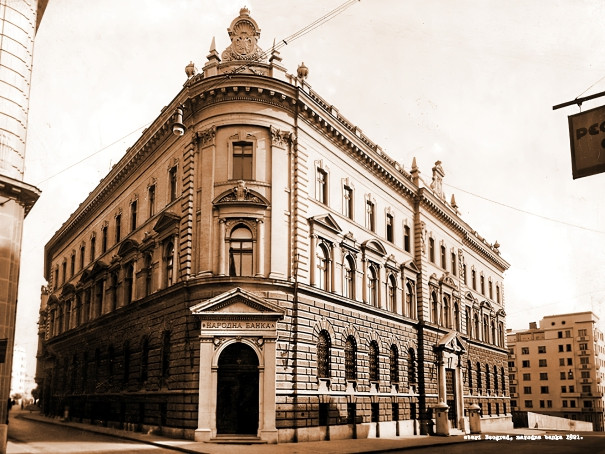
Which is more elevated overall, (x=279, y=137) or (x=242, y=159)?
(x=279, y=137)

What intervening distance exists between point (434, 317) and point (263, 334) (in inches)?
853

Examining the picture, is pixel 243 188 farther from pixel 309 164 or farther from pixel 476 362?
pixel 476 362

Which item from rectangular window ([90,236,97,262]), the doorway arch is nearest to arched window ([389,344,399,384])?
the doorway arch

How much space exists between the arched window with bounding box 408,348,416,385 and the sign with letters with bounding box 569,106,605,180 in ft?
101

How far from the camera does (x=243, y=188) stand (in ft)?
98.4

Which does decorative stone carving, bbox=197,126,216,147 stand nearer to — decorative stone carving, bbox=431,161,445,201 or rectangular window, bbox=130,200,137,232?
rectangular window, bbox=130,200,137,232

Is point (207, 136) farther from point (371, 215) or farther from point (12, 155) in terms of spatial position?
point (371, 215)

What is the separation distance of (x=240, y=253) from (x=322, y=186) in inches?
272

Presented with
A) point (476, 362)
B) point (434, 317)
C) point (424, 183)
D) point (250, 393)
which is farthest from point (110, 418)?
point (476, 362)

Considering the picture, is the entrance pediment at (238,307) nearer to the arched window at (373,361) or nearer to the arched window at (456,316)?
the arched window at (373,361)

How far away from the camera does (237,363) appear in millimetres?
28297

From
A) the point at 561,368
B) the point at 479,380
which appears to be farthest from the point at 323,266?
the point at 561,368

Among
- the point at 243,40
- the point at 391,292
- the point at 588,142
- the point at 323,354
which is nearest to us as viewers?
the point at 588,142

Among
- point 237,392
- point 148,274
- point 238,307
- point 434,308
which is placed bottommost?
point 237,392
